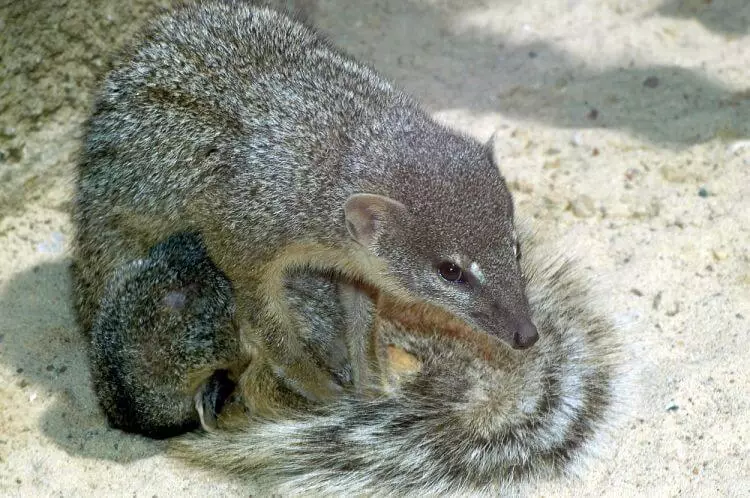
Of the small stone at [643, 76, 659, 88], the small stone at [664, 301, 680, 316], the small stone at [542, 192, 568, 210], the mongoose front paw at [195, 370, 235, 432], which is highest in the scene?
the small stone at [643, 76, 659, 88]

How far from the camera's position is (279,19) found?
12.8 feet

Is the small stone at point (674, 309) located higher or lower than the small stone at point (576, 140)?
higher

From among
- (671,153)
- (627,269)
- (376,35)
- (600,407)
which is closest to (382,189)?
(600,407)

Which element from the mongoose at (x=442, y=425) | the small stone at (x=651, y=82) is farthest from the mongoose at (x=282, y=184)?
the small stone at (x=651, y=82)

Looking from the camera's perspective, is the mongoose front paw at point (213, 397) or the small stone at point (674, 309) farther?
the small stone at point (674, 309)

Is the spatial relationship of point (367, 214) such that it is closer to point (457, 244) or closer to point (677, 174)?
point (457, 244)

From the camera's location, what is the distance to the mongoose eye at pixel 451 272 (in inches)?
120

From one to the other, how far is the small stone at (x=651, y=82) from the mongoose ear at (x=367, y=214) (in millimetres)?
2527

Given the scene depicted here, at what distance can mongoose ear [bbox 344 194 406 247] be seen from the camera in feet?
10.1

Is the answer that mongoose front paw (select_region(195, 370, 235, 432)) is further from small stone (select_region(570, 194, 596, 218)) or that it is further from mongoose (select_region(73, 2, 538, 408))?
small stone (select_region(570, 194, 596, 218))

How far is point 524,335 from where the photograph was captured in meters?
2.99

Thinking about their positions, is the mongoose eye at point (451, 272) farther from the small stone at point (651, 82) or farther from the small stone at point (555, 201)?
the small stone at point (651, 82)

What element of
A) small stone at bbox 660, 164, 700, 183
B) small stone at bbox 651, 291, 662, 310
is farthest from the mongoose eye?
small stone at bbox 660, 164, 700, 183

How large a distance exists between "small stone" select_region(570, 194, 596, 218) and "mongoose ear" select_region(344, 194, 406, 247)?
1.50 meters
